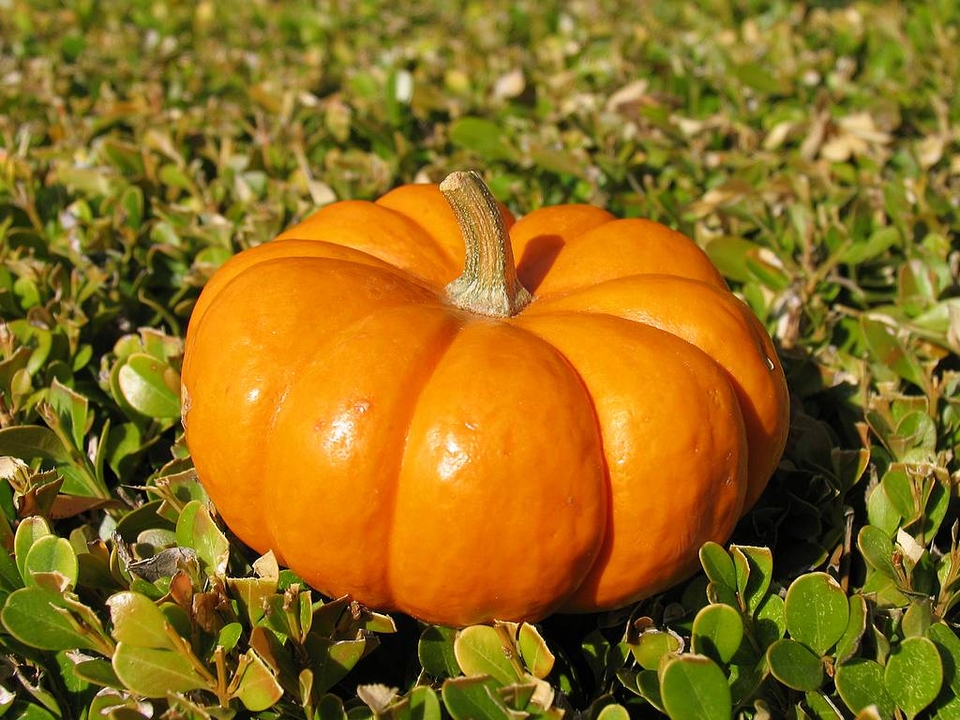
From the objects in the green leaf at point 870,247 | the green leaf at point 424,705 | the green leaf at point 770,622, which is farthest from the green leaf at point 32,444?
the green leaf at point 870,247

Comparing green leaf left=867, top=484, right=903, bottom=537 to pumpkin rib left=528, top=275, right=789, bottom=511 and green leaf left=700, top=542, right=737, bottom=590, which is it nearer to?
pumpkin rib left=528, top=275, right=789, bottom=511

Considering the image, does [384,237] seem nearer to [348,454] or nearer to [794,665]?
[348,454]

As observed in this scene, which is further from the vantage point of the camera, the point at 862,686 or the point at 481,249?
the point at 481,249

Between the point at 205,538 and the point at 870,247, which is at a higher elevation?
the point at 205,538

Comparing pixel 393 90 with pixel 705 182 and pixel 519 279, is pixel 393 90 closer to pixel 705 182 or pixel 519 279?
pixel 705 182

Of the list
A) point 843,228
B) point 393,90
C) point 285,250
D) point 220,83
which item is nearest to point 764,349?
point 285,250

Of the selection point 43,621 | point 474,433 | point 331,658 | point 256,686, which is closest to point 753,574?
point 474,433
